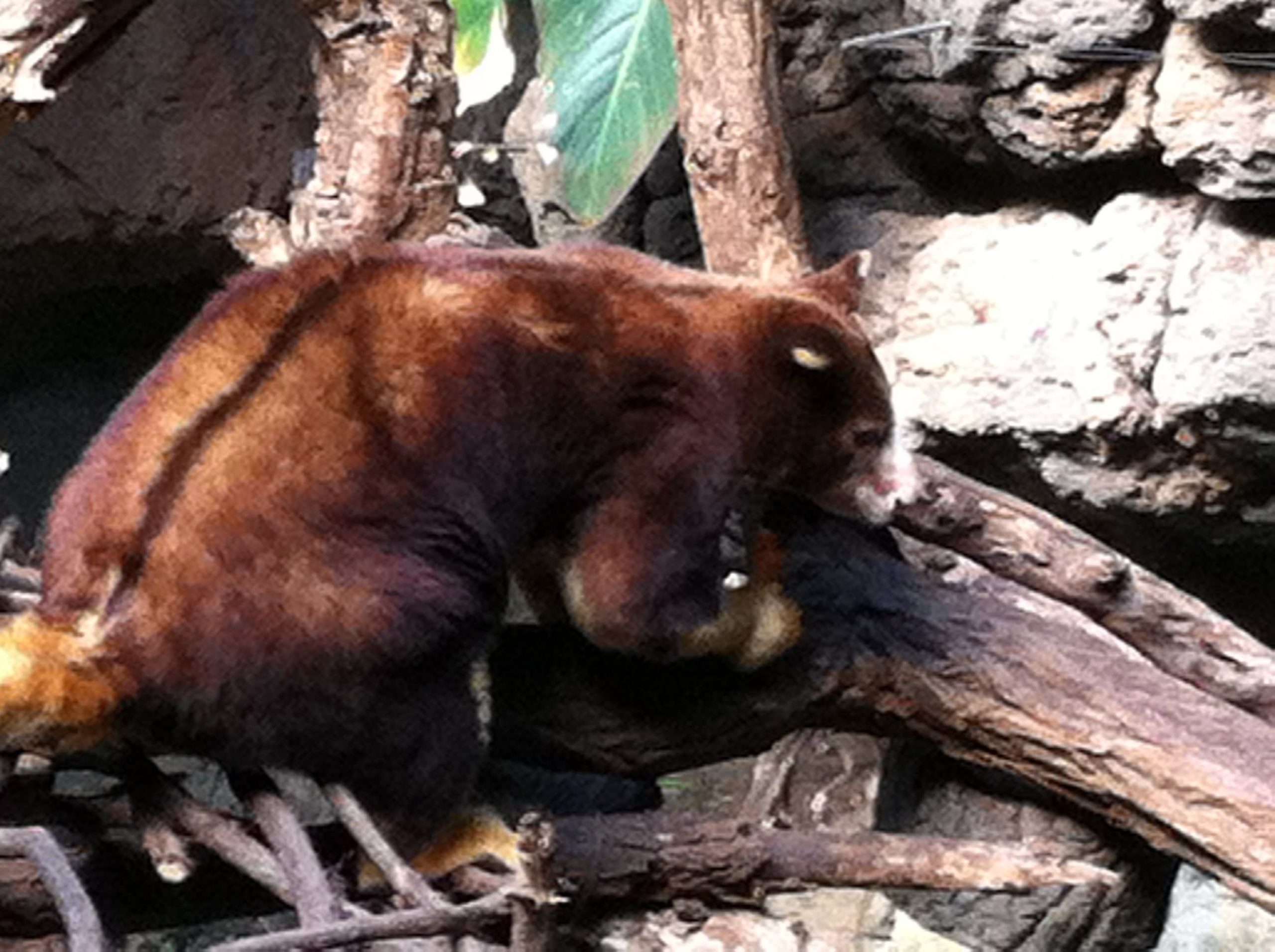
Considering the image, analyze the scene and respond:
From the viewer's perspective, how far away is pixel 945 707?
255cm

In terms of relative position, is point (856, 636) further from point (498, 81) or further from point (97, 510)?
point (498, 81)

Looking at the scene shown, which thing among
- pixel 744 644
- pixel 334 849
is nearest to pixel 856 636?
pixel 744 644

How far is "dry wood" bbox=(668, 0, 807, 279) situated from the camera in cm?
321

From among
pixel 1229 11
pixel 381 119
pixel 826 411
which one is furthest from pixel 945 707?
pixel 381 119

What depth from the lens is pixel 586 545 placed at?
2.26 meters

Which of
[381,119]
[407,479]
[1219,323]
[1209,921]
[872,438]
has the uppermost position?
[381,119]

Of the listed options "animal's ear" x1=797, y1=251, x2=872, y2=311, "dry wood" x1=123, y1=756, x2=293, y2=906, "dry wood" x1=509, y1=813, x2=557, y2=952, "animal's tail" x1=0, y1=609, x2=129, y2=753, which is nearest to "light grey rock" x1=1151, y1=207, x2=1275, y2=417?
"animal's ear" x1=797, y1=251, x2=872, y2=311

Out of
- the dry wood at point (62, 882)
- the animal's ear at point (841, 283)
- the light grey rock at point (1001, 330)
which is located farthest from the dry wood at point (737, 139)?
the dry wood at point (62, 882)

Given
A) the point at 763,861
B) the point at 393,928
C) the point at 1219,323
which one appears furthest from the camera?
the point at 1219,323

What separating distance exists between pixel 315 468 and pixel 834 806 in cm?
198

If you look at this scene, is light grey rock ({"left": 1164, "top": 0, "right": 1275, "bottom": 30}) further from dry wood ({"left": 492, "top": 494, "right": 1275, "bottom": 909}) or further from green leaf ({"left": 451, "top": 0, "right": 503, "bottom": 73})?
green leaf ({"left": 451, "top": 0, "right": 503, "bottom": 73})

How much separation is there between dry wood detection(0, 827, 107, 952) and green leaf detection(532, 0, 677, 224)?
1.95m

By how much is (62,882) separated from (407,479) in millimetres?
632

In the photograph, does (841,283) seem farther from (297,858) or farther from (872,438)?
(297,858)
